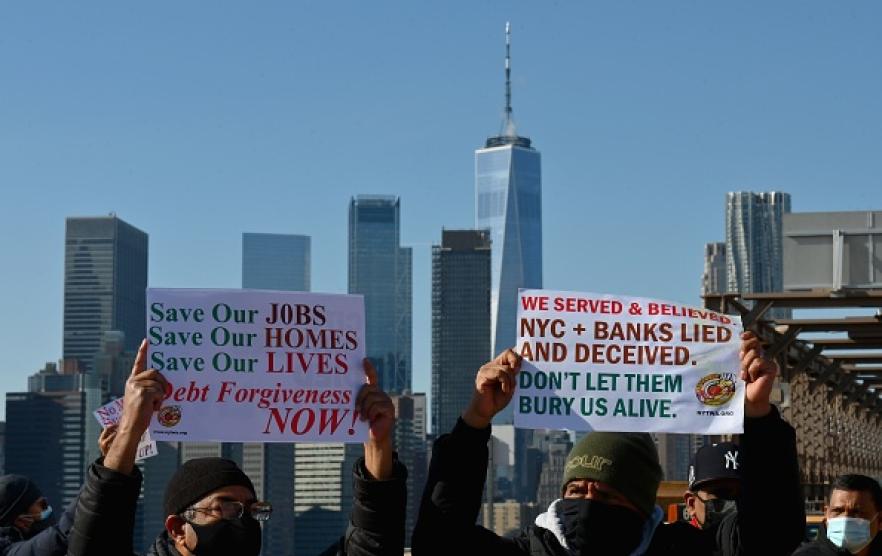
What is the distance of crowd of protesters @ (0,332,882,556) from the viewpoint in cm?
619

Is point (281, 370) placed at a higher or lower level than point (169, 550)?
higher

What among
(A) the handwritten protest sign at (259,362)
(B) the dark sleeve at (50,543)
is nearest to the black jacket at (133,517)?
(A) the handwritten protest sign at (259,362)

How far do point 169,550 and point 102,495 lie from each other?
0.48m

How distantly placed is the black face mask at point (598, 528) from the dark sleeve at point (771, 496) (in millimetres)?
470

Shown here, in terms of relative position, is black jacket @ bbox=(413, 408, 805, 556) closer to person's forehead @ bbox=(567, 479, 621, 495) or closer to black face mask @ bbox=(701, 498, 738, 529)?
person's forehead @ bbox=(567, 479, 621, 495)

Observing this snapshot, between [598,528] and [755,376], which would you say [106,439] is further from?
[755,376]

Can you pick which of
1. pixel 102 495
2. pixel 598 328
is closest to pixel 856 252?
pixel 598 328

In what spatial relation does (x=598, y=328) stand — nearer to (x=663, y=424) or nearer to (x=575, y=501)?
(x=663, y=424)

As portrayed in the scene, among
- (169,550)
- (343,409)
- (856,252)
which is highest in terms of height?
(856,252)

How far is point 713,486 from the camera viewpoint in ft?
27.6

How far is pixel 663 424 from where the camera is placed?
7.34 meters

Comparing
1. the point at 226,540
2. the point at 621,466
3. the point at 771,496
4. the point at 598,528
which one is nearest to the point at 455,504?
the point at 598,528

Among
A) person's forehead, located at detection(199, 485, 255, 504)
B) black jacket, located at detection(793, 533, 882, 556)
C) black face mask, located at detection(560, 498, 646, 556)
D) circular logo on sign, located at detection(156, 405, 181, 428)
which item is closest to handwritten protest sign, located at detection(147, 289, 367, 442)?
circular logo on sign, located at detection(156, 405, 181, 428)

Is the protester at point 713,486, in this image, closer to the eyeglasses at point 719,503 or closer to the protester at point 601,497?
the eyeglasses at point 719,503
